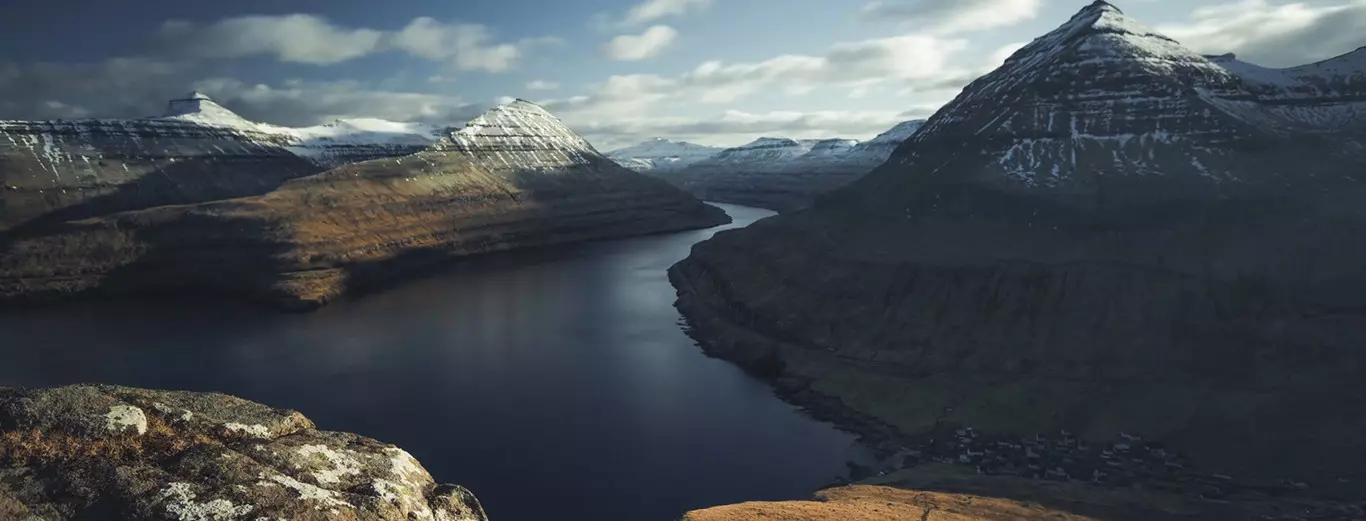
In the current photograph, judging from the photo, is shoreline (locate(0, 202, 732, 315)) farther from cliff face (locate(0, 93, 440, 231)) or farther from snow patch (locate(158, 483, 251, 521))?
snow patch (locate(158, 483, 251, 521))

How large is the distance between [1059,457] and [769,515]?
103 feet

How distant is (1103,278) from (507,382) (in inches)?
2551

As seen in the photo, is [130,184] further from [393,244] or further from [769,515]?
[769,515]

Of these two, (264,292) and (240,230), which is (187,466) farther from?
(240,230)

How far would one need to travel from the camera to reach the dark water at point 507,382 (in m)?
54.0

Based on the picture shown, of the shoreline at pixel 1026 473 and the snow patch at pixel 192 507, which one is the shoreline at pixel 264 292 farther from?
the snow patch at pixel 192 507

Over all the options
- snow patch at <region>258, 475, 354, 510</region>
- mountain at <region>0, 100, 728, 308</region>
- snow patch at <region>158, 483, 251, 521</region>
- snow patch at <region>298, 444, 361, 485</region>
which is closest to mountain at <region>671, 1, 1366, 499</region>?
snow patch at <region>298, 444, 361, 485</region>

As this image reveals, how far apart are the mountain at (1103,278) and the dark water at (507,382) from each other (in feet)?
29.7

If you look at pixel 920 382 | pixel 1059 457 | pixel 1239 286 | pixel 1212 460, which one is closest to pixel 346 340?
pixel 920 382

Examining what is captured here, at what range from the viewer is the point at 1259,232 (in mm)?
73188

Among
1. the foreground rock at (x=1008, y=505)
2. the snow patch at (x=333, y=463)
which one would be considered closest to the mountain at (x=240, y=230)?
the snow patch at (x=333, y=463)

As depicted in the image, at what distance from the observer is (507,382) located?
75.5 metres

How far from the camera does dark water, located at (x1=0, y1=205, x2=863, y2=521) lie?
5397 cm

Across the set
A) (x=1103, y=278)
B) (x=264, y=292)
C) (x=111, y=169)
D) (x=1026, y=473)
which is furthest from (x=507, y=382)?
(x=111, y=169)
